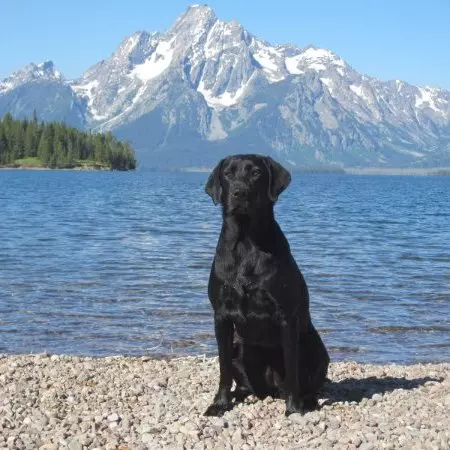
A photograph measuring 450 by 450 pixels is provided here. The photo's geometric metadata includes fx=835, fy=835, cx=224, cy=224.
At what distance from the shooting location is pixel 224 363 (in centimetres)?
873

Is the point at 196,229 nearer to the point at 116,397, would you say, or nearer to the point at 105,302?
the point at 105,302

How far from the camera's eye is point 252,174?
819 centimetres

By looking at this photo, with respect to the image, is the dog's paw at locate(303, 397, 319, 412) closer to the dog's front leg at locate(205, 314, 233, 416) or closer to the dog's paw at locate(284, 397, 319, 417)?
the dog's paw at locate(284, 397, 319, 417)

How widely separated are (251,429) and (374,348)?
22.8 ft

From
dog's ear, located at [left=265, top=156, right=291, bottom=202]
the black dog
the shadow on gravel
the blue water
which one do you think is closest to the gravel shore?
the shadow on gravel

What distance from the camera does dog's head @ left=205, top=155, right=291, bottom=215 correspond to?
26.5 feet

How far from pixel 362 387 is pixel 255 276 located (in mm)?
2778

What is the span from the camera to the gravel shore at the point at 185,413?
7613 mm

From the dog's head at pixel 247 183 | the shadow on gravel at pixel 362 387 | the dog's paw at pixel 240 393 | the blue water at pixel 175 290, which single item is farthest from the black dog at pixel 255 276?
the blue water at pixel 175 290

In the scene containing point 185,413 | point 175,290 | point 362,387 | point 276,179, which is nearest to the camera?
point 276,179

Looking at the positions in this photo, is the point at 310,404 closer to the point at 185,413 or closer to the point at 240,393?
the point at 240,393

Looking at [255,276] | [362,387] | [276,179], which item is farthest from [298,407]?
[276,179]

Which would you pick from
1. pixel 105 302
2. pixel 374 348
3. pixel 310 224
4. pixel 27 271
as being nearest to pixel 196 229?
pixel 310 224

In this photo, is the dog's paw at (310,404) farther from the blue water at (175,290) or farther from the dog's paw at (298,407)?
the blue water at (175,290)
